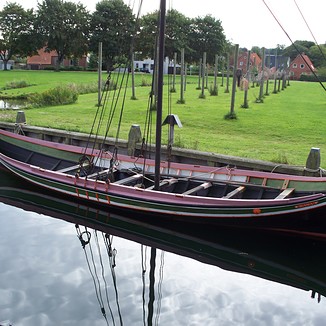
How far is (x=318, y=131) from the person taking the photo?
55.4 feet

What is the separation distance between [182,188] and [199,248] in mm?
1965

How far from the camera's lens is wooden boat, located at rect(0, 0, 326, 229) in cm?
912

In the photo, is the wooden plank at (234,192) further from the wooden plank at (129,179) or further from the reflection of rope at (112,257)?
the reflection of rope at (112,257)

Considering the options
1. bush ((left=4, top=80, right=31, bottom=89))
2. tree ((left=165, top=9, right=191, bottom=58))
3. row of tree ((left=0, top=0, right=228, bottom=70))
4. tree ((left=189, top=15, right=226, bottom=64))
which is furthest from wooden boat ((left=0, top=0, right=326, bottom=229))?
tree ((left=189, top=15, right=226, bottom=64))

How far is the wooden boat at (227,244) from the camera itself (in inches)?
340

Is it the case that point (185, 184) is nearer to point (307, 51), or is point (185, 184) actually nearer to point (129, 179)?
point (129, 179)

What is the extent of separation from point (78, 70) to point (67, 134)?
59254 millimetres

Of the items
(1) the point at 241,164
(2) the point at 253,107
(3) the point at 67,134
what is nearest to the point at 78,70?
(2) the point at 253,107

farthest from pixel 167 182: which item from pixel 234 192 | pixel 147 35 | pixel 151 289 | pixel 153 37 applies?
pixel 147 35

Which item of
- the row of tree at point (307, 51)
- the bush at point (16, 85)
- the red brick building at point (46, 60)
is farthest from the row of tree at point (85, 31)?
the bush at point (16, 85)

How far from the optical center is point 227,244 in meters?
9.59

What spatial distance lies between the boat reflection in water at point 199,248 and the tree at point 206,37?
6424 centimetres

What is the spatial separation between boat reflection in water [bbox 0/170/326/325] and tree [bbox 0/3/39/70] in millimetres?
66610

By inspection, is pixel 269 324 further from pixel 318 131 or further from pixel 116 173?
pixel 318 131
